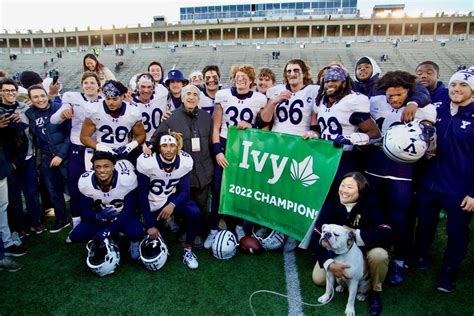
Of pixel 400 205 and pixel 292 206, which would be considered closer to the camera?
pixel 400 205

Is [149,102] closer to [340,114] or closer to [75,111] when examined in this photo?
[75,111]

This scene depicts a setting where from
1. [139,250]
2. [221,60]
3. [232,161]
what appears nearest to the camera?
[139,250]

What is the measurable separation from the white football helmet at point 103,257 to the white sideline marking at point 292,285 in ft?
5.21

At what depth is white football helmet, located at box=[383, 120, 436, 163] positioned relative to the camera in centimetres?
279

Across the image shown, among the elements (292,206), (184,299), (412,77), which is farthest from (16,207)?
(412,77)

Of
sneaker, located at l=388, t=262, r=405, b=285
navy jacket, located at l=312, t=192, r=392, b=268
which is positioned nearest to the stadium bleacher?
sneaker, located at l=388, t=262, r=405, b=285

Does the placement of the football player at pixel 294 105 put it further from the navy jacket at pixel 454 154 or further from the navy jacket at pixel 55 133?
the navy jacket at pixel 55 133

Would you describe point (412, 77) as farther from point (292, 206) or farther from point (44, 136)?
point (44, 136)

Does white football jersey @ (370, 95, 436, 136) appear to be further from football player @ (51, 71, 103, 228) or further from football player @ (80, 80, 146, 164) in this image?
football player @ (51, 71, 103, 228)

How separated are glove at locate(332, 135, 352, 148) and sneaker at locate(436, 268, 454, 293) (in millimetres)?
1376

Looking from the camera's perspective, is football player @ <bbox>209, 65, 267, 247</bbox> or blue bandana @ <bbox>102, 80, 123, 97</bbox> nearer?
blue bandana @ <bbox>102, 80, 123, 97</bbox>

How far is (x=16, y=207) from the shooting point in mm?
3914

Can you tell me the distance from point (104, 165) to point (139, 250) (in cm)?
91

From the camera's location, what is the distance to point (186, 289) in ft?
9.89
